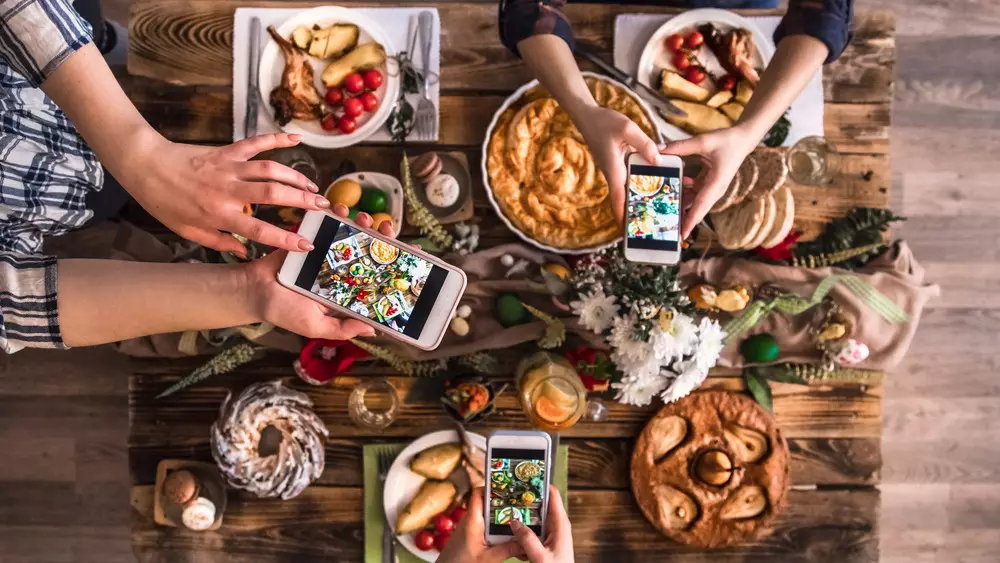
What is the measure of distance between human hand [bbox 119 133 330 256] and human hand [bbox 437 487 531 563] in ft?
2.62

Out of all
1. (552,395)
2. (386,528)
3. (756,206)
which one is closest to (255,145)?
(552,395)

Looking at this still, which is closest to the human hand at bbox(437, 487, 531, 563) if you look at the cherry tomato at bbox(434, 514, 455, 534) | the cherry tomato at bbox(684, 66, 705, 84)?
the cherry tomato at bbox(434, 514, 455, 534)

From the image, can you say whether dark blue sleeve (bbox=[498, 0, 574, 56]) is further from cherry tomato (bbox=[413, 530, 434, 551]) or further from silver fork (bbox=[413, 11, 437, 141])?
cherry tomato (bbox=[413, 530, 434, 551])

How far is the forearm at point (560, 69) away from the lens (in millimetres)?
1648

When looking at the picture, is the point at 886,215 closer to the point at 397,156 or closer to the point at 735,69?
the point at 735,69

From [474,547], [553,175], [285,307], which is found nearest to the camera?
[285,307]

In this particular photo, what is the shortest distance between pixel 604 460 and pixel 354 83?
4.48ft

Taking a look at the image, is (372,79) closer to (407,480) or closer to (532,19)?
(532,19)

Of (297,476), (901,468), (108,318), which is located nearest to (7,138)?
(108,318)

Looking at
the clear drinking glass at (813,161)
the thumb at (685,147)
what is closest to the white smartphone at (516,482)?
the thumb at (685,147)

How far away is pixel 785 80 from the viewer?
165 cm

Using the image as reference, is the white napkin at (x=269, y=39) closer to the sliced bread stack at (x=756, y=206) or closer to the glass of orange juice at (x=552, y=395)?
the glass of orange juice at (x=552, y=395)

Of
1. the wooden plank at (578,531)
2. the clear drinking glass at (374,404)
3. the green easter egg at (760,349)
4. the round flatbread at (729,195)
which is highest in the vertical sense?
the round flatbread at (729,195)

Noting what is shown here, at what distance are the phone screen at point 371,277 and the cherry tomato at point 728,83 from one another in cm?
106
